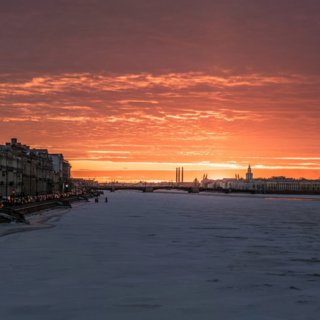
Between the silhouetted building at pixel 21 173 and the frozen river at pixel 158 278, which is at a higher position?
the silhouetted building at pixel 21 173

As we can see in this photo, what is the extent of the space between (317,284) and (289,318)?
726cm

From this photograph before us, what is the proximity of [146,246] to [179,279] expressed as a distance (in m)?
15.2

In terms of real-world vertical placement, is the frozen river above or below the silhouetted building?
below

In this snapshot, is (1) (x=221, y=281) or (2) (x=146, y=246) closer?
(1) (x=221, y=281)

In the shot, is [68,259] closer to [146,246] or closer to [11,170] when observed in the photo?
[146,246]

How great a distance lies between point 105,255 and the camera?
1513 inches

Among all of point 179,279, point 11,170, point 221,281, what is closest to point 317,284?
point 221,281

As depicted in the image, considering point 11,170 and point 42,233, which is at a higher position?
point 11,170

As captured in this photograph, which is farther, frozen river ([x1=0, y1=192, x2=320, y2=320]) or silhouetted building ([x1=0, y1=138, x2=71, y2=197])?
silhouetted building ([x1=0, y1=138, x2=71, y2=197])

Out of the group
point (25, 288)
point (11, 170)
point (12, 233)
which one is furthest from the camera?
point (11, 170)

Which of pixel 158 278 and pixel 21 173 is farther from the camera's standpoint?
pixel 21 173

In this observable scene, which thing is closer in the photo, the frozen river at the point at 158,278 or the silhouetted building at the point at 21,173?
the frozen river at the point at 158,278

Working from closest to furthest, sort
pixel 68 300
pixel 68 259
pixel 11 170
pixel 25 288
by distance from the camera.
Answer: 1. pixel 68 300
2. pixel 25 288
3. pixel 68 259
4. pixel 11 170

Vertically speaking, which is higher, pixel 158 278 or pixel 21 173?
pixel 21 173
